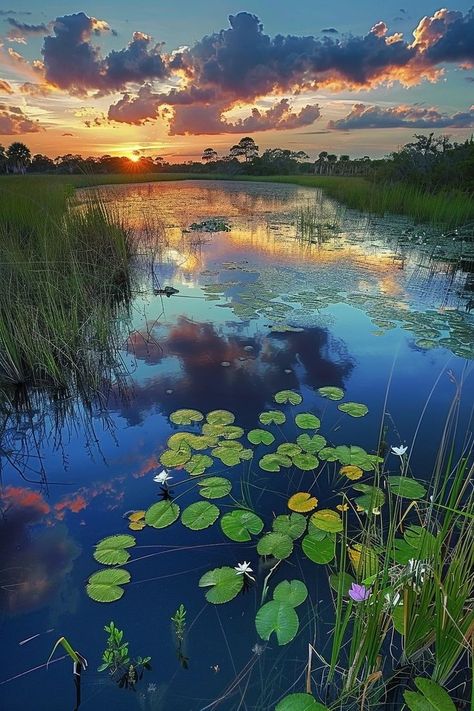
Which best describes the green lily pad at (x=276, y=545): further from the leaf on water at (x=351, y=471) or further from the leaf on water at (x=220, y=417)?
the leaf on water at (x=220, y=417)

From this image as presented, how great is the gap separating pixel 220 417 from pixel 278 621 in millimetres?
1485

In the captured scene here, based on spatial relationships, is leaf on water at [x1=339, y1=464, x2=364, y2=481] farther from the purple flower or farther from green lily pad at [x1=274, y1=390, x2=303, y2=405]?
the purple flower

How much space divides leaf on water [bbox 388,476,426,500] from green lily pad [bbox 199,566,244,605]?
91 cm

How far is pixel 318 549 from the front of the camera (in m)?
1.86

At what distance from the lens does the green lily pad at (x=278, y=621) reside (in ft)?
4.95

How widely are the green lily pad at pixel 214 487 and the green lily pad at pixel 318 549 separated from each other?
1.64 feet

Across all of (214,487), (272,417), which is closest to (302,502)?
(214,487)

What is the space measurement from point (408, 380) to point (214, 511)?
2146 mm

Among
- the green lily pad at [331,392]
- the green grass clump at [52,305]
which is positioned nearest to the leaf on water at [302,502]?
the green lily pad at [331,392]

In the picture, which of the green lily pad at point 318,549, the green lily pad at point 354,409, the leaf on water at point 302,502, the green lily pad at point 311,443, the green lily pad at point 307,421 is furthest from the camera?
the green lily pad at point 354,409

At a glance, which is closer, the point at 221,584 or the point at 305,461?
the point at 221,584

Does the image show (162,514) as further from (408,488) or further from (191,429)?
(408,488)

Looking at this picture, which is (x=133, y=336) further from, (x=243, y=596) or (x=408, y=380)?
(x=243, y=596)

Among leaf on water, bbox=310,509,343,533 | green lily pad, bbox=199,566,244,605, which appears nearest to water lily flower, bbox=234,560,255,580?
green lily pad, bbox=199,566,244,605
